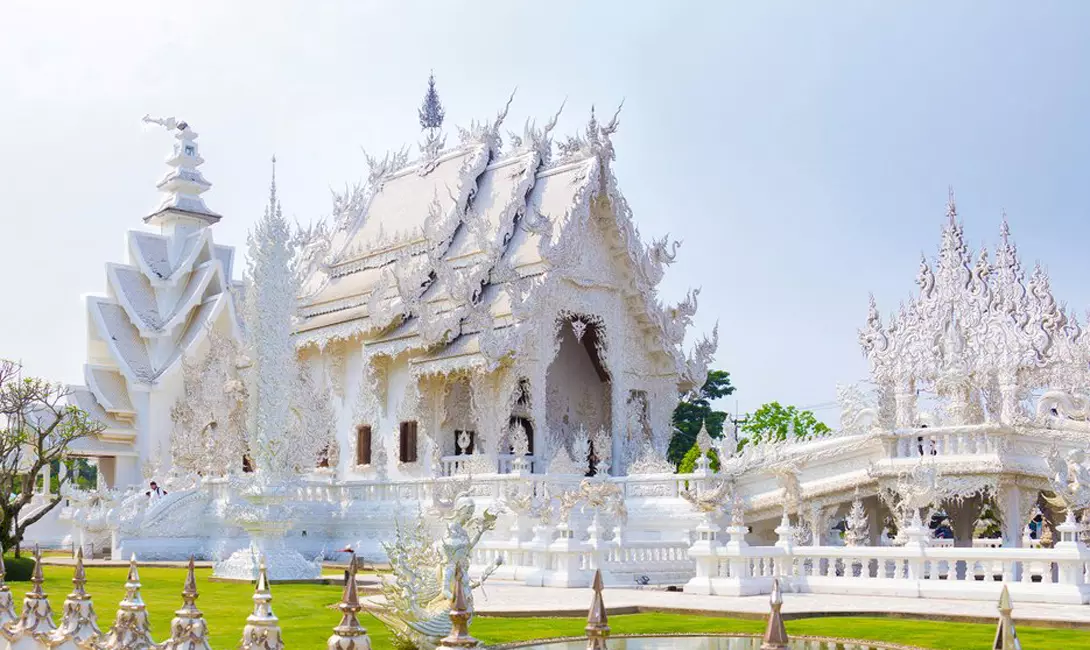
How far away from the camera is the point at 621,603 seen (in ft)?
36.8

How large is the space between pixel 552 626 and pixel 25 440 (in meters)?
12.0

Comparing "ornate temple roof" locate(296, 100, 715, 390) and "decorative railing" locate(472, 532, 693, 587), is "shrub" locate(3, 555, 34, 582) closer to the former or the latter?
"decorative railing" locate(472, 532, 693, 587)

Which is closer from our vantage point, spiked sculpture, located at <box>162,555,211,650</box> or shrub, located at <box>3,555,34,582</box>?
spiked sculpture, located at <box>162,555,211,650</box>

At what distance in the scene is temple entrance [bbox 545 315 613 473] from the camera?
22750 millimetres

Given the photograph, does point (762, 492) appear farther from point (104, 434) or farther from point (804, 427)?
point (804, 427)

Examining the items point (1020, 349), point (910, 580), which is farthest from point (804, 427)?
point (910, 580)

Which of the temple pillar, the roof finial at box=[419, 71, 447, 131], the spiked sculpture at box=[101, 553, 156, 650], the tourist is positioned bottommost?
the spiked sculpture at box=[101, 553, 156, 650]

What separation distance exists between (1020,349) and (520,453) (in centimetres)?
746

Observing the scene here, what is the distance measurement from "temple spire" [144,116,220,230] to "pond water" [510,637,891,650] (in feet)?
87.1

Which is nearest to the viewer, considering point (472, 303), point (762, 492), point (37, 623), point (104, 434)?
point (37, 623)

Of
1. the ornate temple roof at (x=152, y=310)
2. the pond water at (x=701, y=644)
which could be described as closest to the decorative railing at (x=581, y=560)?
the pond water at (x=701, y=644)

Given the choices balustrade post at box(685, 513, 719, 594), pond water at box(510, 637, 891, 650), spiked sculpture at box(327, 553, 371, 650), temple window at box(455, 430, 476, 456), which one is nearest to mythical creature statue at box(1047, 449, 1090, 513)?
balustrade post at box(685, 513, 719, 594)

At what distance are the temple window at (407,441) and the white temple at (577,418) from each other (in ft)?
0.15

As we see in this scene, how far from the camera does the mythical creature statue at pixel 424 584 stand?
658 cm
